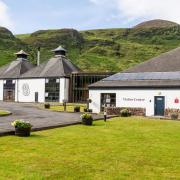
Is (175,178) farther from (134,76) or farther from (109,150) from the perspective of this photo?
(134,76)

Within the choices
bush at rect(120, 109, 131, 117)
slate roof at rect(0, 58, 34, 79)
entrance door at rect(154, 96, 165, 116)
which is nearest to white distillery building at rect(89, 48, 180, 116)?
entrance door at rect(154, 96, 165, 116)

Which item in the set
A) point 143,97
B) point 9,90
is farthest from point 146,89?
point 9,90

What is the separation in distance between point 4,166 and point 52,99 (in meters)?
67.1

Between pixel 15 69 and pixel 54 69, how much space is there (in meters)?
13.4

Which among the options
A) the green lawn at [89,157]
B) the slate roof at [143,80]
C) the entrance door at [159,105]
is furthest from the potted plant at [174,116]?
the green lawn at [89,157]

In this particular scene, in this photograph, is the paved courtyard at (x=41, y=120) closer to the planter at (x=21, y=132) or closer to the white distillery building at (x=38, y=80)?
the planter at (x=21, y=132)

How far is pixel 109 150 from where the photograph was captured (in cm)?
1739

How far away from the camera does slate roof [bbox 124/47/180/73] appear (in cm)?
4712

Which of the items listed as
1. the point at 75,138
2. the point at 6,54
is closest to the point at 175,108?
the point at 75,138

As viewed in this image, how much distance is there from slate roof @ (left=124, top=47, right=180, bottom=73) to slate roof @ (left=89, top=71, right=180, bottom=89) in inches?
34.9

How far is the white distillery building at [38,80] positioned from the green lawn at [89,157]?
184 ft

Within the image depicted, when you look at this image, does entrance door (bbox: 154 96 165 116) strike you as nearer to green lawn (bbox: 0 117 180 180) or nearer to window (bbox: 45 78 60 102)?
green lawn (bbox: 0 117 180 180)

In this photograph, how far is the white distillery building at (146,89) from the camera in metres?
43.5

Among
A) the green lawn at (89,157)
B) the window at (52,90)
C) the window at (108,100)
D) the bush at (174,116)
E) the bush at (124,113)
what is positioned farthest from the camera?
the window at (52,90)
